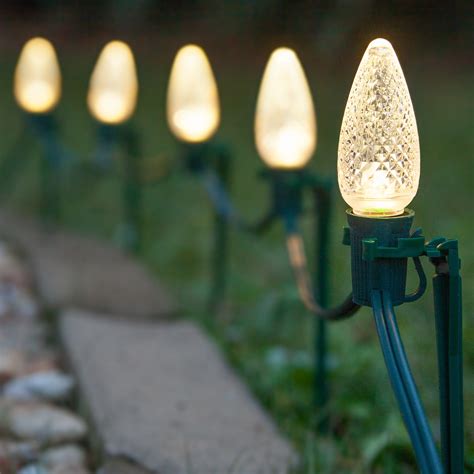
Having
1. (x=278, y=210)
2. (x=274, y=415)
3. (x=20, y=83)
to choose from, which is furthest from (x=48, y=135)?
(x=274, y=415)

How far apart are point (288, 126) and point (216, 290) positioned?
97cm

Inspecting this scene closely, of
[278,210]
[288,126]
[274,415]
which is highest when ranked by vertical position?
[288,126]

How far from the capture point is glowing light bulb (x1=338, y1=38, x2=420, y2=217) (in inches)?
56.7

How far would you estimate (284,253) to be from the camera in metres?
3.89

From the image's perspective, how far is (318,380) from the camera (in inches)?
95.0

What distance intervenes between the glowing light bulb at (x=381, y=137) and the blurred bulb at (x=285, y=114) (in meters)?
0.98

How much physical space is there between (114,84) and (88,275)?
712 millimetres

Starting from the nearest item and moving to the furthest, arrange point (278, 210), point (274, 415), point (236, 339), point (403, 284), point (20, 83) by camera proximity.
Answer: point (403, 284), point (274, 415), point (278, 210), point (236, 339), point (20, 83)

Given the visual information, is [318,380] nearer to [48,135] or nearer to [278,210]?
[278,210]

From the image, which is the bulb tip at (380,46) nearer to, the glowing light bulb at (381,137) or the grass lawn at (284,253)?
the glowing light bulb at (381,137)

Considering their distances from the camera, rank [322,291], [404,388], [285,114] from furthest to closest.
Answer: [285,114], [322,291], [404,388]

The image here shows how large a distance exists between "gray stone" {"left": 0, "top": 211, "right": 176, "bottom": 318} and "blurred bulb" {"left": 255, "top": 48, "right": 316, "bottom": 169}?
2.53 feet

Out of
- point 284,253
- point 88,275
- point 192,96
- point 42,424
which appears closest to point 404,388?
point 42,424

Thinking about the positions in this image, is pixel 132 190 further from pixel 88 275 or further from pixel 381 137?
pixel 381 137
